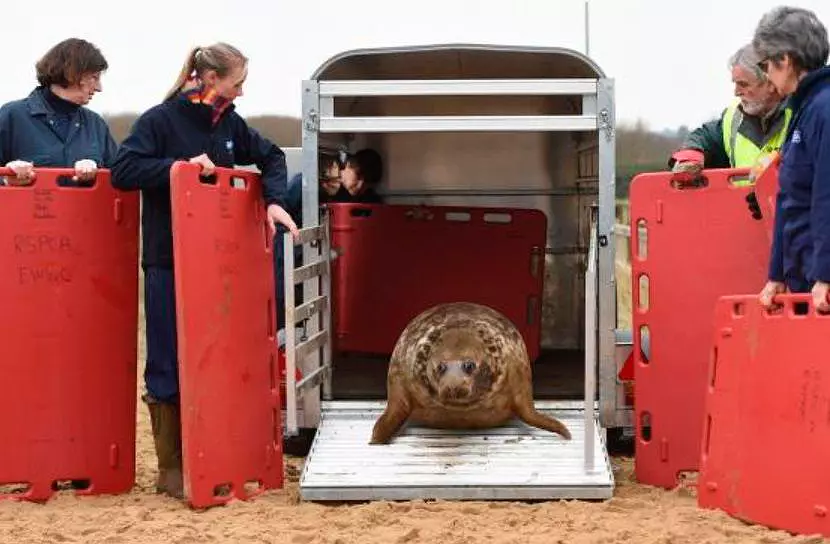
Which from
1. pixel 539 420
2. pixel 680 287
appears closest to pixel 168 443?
pixel 539 420

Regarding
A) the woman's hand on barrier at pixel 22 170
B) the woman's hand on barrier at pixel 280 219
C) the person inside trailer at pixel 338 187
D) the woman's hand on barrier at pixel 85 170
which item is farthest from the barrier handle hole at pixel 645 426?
the woman's hand on barrier at pixel 22 170

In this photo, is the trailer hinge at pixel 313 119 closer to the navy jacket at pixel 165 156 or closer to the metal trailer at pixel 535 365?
the metal trailer at pixel 535 365

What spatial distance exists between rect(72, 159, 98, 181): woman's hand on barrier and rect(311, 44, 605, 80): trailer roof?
1.42 meters

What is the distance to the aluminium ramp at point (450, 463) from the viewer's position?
6.23 meters

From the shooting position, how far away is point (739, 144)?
6.71 m

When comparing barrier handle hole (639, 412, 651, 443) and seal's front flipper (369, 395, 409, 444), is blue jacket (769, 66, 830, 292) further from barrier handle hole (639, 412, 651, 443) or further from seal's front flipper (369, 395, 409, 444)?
seal's front flipper (369, 395, 409, 444)

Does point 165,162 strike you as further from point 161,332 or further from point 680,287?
point 680,287

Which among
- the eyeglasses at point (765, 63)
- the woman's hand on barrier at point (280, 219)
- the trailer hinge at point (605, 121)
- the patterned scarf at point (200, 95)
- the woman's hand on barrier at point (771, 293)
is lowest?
the woman's hand on barrier at point (771, 293)

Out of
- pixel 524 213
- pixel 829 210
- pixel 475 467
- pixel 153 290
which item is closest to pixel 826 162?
pixel 829 210

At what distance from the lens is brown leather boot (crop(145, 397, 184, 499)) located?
6.42 metres

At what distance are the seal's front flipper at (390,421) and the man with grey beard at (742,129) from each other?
6.59 ft

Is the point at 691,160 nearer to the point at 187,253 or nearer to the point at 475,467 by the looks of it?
the point at 475,467

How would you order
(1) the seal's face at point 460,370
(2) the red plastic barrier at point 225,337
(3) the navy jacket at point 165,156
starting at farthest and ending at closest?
(1) the seal's face at point 460,370, (3) the navy jacket at point 165,156, (2) the red plastic barrier at point 225,337

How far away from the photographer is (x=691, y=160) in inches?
256
